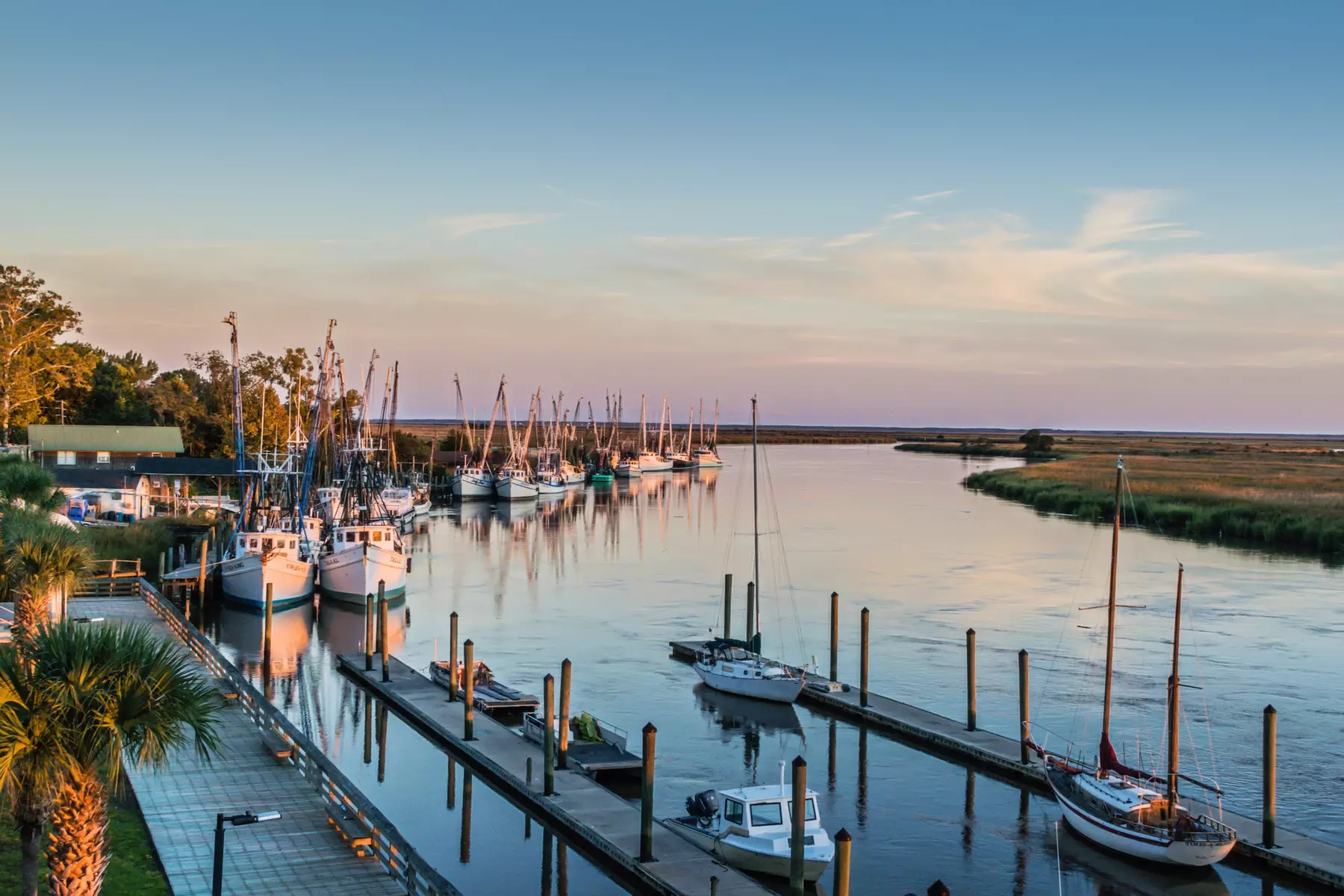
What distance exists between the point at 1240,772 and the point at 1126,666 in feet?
49.7

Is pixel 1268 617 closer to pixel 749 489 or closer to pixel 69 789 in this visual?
pixel 69 789

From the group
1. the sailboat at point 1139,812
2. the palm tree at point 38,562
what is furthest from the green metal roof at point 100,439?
the sailboat at point 1139,812

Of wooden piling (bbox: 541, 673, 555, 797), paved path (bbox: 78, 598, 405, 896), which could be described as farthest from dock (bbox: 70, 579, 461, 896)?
wooden piling (bbox: 541, 673, 555, 797)

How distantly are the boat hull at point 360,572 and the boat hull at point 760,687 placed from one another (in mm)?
23295

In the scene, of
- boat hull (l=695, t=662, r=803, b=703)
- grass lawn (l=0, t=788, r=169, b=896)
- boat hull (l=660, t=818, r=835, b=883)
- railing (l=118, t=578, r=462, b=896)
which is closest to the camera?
grass lawn (l=0, t=788, r=169, b=896)

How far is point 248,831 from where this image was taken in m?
24.0

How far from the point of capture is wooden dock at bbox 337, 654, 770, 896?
25.2 meters

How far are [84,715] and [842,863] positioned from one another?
1256cm

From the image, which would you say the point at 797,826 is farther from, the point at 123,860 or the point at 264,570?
the point at 264,570

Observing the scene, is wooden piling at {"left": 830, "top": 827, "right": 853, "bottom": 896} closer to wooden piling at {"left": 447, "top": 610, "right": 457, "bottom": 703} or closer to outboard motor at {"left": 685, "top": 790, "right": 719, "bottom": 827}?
outboard motor at {"left": 685, "top": 790, "right": 719, "bottom": 827}

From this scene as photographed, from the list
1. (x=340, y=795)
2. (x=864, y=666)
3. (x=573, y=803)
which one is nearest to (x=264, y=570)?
(x=864, y=666)

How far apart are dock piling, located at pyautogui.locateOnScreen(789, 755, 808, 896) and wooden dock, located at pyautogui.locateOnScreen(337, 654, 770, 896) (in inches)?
28.4

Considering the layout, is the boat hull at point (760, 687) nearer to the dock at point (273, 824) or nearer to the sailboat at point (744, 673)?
the sailboat at point (744, 673)

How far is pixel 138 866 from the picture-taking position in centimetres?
2188
